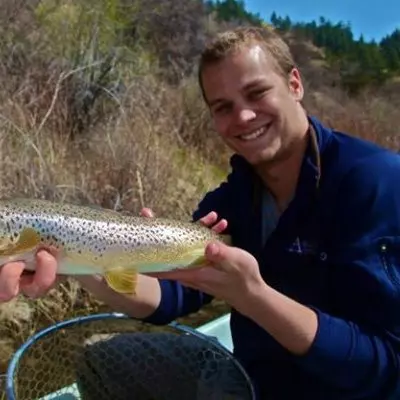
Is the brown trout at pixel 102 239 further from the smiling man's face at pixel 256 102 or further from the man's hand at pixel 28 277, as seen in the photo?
the smiling man's face at pixel 256 102

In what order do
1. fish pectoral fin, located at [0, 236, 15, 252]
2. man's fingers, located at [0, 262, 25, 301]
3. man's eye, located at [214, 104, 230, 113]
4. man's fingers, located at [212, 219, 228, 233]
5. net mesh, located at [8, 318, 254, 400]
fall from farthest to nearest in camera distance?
net mesh, located at [8, 318, 254, 400], man's eye, located at [214, 104, 230, 113], man's fingers, located at [212, 219, 228, 233], fish pectoral fin, located at [0, 236, 15, 252], man's fingers, located at [0, 262, 25, 301]

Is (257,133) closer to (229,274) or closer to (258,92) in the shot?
(258,92)

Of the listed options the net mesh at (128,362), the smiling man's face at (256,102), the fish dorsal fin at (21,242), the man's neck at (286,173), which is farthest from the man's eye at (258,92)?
the net mesh at (128,362)

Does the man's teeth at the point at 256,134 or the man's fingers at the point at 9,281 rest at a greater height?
the man's teeth at the point at 256,134

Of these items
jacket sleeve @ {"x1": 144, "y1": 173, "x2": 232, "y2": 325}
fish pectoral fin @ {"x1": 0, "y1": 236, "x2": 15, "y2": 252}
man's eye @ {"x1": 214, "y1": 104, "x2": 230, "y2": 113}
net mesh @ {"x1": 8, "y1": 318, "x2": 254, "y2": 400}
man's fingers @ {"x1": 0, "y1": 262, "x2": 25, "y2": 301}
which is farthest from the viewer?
net mesh @ {"x1": 8, "y1": 318, "x2": 254, "y2": 400}

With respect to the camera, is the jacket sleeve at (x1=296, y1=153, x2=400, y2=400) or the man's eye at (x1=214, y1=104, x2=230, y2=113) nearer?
the jacket sleeve at (x1=296, y1=153, x2=400, y2=400)

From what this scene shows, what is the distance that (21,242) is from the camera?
2.12 m

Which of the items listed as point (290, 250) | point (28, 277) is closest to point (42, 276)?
point (28, 277)

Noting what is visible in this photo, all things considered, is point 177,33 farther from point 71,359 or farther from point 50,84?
point 71,359

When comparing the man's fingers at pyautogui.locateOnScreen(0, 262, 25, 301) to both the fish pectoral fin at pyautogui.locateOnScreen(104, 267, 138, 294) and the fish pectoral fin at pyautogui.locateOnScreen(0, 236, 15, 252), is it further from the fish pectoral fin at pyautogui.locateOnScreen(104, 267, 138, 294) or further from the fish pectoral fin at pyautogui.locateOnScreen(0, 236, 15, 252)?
the fish pectoral fin at pyautogui.locateOnScreen(104, 267, 138, 294)

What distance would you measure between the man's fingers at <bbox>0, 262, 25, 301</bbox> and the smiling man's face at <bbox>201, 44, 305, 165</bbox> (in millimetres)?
925

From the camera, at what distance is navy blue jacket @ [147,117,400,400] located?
2.12 m

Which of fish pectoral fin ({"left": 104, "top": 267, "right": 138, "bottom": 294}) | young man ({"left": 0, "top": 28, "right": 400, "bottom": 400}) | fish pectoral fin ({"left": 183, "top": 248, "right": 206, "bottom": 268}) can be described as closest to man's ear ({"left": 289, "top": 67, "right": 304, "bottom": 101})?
young man ({"left": 0, "top": 28, "right": 400, "bottom": 400})

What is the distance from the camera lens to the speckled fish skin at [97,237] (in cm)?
220
